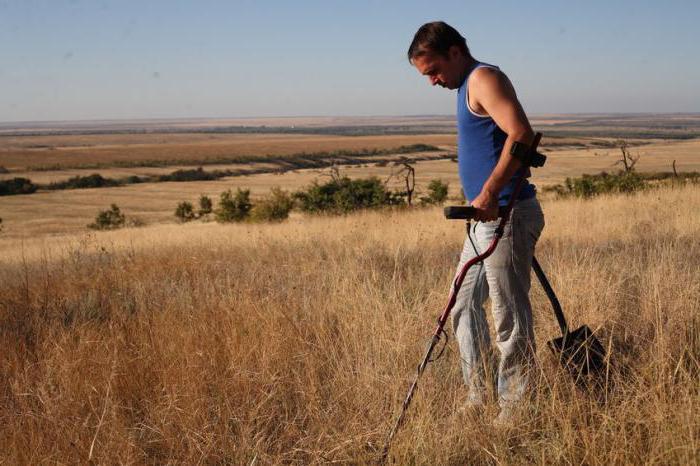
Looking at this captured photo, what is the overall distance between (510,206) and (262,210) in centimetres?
2608

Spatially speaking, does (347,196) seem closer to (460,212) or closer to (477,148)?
(477,148)

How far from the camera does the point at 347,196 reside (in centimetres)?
2439

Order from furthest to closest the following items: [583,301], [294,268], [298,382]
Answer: [294,268] → [583,301] → [298,382]

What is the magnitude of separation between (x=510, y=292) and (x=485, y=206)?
1.60 feet

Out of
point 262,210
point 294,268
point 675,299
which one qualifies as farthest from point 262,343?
point 262,210

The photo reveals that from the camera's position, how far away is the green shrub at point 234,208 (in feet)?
109

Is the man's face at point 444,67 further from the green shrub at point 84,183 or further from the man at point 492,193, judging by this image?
the green shrub at point 84,183

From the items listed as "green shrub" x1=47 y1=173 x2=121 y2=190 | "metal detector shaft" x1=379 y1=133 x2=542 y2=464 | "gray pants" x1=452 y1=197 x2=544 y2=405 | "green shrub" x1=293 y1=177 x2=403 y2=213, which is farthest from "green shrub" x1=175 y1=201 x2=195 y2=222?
"metal detector shaft" x1=379 y1=133 x2=542 y2=464

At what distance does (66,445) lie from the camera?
270 cm

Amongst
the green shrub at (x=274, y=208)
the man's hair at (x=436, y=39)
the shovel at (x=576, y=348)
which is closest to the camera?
the man's hair at (x=436, y=39)

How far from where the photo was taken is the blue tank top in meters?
2.86

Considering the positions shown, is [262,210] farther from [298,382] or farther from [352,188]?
[298,382]

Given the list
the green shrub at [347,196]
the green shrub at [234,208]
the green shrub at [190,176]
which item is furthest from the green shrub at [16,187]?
the green shrub at [347,196]

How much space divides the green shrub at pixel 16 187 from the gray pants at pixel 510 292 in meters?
81.4
